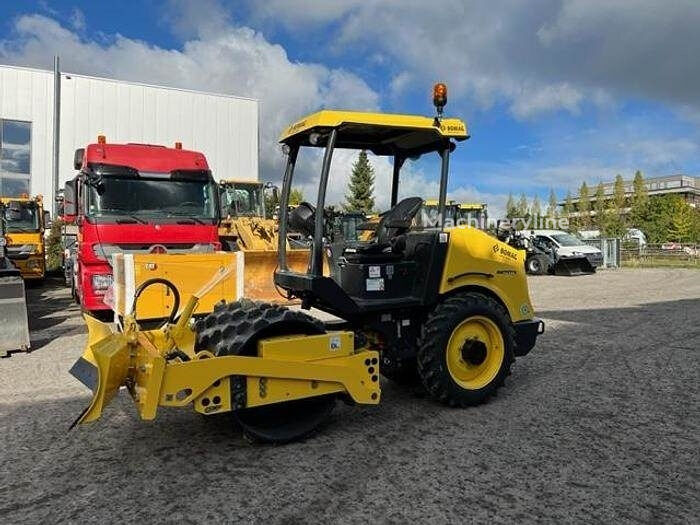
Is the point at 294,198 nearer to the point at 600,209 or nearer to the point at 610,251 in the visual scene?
the point at 610,251

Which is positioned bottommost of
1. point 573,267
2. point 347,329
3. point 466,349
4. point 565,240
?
point 466,349

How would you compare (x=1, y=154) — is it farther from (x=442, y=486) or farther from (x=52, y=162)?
(x=442, y=486)

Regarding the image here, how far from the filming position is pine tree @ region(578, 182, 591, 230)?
57.4 metres

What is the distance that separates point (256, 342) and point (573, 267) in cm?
1990

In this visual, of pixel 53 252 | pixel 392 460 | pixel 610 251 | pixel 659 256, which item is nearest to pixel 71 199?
pixel 392 460

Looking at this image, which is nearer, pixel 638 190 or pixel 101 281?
pixel 101 281

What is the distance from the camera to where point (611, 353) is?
23.4 ft

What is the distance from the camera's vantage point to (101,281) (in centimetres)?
902

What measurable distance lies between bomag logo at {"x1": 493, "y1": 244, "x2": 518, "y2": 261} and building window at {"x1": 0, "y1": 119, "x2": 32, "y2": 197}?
24.7 meters

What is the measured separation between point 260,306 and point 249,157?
26041mm

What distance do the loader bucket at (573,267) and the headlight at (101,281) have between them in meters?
17.0

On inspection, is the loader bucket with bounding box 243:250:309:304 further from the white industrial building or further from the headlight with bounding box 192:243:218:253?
the white industrial building

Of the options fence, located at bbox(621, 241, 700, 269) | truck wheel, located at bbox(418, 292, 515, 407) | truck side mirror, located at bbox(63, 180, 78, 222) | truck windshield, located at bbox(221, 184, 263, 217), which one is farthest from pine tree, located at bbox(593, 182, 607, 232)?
truck wheel, located at bbox(418, 292, 515, 407)

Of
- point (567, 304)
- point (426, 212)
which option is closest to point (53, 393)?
point (426, 212)
